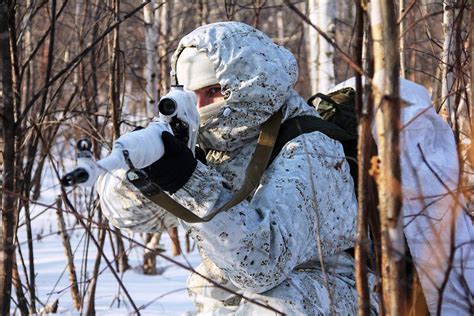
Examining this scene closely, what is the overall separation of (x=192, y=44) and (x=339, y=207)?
1.96ft

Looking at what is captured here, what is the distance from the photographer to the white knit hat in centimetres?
225

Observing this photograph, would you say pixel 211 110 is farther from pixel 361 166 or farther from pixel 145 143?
pixel 361 166

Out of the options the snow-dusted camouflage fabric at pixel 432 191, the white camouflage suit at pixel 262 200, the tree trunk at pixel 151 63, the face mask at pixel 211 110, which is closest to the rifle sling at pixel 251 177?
the white camouflage suit at pixel 262 200

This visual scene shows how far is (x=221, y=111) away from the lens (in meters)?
2.23

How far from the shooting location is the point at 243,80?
7.23ft

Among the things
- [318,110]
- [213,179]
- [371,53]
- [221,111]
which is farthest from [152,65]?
[371,53]

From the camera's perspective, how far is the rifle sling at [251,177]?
5.81 ft

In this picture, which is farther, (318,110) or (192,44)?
(318,110)

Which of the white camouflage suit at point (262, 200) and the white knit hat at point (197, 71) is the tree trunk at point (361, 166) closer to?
the white camouflage suit at point (262, 200)

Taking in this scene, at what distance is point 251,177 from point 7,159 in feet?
1.98

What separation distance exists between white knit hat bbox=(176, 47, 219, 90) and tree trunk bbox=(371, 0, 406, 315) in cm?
92

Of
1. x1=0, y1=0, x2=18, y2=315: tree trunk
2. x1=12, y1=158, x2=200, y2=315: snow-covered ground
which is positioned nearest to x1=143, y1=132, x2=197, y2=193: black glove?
x1=0, y1=0, x2=18, y2=315: tree trunk

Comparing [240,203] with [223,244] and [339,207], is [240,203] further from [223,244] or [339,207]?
[339,207]

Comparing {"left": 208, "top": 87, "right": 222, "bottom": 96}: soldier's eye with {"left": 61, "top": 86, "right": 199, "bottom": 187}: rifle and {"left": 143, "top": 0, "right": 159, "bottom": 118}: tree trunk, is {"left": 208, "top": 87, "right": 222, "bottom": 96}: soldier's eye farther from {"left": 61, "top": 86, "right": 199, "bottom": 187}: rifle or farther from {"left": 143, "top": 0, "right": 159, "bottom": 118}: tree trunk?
{"left": 143, "top": 0, "right": 159, "bottom": 118}: tree trunk
